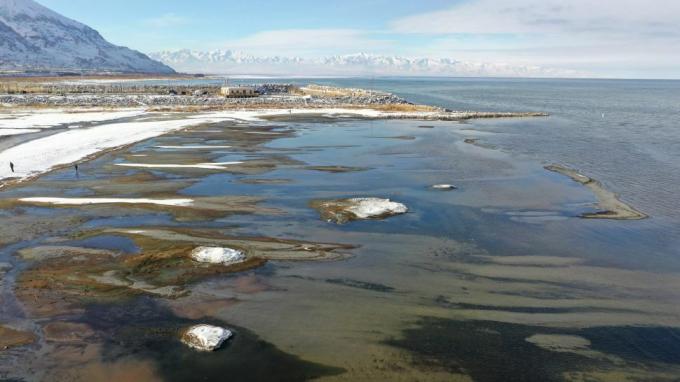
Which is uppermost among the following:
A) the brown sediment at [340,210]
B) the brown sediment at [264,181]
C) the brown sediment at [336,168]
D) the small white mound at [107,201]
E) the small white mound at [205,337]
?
the brown sediment at [336,168]

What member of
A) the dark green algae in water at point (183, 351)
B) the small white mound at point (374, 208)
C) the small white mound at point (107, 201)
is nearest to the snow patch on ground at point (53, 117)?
the small white mound at point (107, 201)

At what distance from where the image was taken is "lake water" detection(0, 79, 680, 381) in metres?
11.4

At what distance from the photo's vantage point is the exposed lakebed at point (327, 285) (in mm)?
11430

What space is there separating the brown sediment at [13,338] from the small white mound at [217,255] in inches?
220

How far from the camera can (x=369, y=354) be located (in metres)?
11.7

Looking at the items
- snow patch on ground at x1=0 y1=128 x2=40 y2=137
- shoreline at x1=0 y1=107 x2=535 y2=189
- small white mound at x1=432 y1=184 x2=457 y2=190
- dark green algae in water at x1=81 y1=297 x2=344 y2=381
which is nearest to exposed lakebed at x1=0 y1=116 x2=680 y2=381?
dark green algae in water at x1=81 y1=297 x2=344 y2=381

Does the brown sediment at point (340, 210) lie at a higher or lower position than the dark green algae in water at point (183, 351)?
higher

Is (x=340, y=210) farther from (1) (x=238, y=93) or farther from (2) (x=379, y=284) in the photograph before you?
(1) (x=238, y=93)

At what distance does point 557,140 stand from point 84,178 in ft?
132

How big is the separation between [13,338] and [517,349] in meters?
11.8

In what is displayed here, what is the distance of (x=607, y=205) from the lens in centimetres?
2430

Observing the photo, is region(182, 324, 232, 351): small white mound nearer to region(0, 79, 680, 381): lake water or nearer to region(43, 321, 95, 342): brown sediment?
region(0, 79, 680, 381): lake water

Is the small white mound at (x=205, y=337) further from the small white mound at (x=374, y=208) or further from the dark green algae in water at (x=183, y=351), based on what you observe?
the small white mound at (x=374, y=208)

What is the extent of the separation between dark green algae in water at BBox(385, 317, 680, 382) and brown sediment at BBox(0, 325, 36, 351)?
8.51 metres
